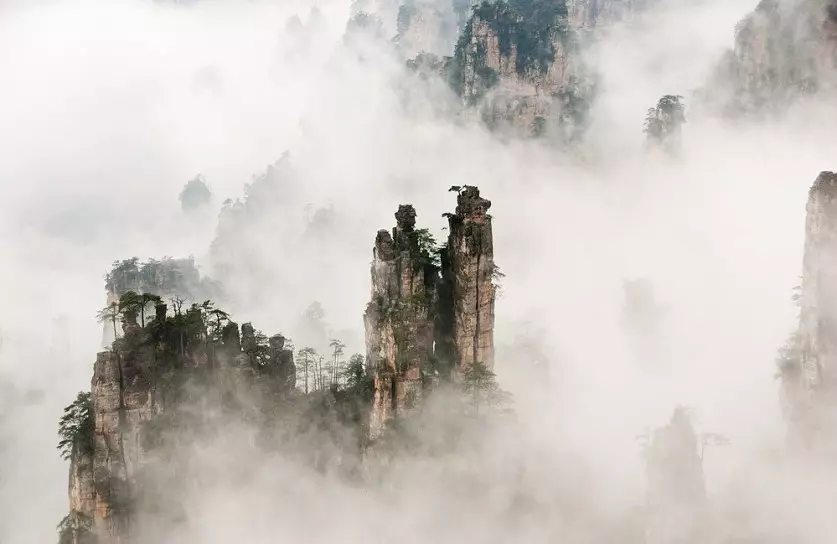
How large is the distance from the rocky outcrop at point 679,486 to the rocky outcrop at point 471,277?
13.1 m

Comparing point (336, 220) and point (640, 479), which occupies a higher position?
point (336, 220)

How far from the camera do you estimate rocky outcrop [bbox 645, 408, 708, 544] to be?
4181 centimetres

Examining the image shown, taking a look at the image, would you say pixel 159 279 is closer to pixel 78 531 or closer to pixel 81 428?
pixel 81 428

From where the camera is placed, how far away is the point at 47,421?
104375 millimetres

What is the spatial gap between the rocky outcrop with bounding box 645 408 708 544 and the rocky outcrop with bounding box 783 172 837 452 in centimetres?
904

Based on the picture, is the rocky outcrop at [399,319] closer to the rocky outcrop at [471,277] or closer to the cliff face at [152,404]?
the rocky outcrop at [471,277]

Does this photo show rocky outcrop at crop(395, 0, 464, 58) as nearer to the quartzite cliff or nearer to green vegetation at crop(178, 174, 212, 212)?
green vegetation at crop(178, 174, 212, 212)

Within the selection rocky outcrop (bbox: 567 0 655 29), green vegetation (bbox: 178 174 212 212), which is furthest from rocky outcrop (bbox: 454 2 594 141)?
green vegetation (bbox: 178 174 212 212)

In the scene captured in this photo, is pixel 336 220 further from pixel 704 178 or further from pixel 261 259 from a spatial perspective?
pixel 704 178

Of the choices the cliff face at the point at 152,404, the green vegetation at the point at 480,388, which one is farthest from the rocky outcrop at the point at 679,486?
the cliff face at the point at 152,404

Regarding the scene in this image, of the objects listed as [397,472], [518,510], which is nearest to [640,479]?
[518,510]

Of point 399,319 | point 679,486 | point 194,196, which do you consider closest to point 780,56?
point 679,486

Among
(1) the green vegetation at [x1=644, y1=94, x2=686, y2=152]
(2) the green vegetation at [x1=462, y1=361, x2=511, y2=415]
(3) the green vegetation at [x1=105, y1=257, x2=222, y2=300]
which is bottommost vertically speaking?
(2) the green vegetation at [x1=462, y1=361, x2=511, y2=415]

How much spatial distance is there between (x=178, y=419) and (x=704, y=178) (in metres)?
99.2
